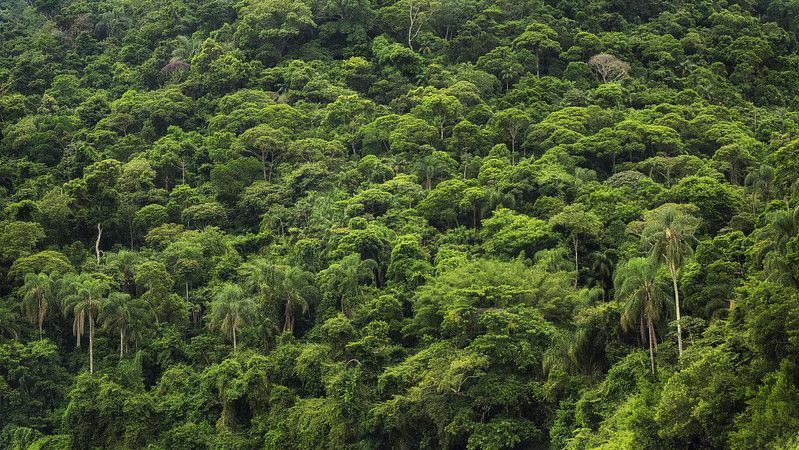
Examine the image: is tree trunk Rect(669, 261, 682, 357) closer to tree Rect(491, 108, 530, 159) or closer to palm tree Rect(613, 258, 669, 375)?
palm tree Rect(613, 258, 669, 375)

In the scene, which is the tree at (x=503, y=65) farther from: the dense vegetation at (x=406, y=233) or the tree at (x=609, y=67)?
the tree at (x=609, y=67)

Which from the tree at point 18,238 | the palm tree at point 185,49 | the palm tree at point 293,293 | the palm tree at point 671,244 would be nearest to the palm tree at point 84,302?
the tree at point 18,238

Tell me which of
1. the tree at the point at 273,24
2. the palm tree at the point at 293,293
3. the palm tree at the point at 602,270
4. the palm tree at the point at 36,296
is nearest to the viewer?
the palm tree at the point at 602,270

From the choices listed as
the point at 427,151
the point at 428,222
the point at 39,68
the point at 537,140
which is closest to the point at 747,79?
the point at 537,140

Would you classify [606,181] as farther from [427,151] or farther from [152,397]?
[152,397]

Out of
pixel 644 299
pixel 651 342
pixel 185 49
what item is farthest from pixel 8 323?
pixel 185 49

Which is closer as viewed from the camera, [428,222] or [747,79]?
[428,222]

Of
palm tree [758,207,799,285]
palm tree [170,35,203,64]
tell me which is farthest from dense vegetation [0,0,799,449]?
palm tree [170,35,203,64]

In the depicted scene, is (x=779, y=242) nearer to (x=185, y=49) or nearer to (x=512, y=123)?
(x=512, y=123)
